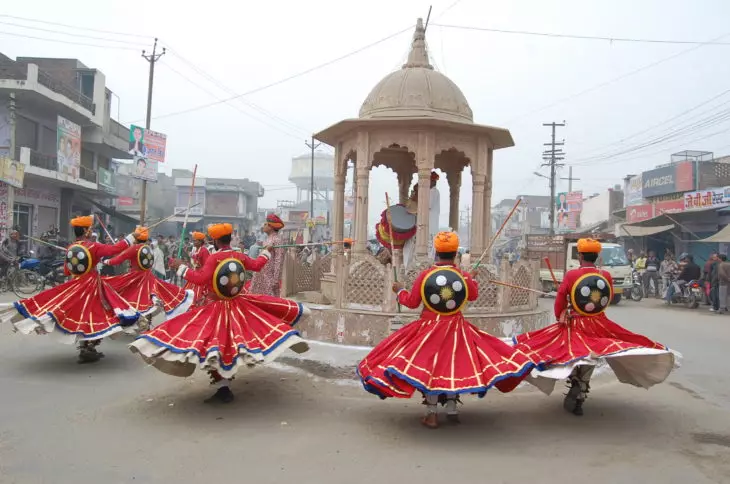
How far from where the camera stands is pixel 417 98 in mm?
A: 10445

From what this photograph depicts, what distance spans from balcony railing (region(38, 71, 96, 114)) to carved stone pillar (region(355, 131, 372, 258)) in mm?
17208

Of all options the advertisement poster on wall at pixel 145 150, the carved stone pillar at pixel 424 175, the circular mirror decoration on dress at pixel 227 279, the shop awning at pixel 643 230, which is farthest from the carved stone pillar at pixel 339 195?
the shop awning at pixel 643 230

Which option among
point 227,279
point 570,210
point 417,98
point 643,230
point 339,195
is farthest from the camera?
point 570,210

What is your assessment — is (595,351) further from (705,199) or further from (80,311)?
(705,199)

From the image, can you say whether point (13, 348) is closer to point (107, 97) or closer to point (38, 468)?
point (38, 468)

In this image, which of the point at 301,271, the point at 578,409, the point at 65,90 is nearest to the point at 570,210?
the point at 65,90

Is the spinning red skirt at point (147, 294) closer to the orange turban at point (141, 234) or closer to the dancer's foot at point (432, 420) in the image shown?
the orange turban at point (141, 234)

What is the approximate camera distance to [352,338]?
8.38m

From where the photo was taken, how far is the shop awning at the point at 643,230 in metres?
24.6

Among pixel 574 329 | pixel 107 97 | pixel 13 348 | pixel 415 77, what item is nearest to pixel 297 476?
pixel 574 329

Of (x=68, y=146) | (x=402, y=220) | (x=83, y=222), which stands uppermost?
(x=68, y=146)

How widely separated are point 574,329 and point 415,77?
657 centimetres

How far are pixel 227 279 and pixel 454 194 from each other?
8429mm

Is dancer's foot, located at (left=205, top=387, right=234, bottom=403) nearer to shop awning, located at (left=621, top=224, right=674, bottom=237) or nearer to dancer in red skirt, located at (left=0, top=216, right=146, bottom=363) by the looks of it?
dancer in red skirt, located at (left=0, top=216, right=146, bottom=363)
